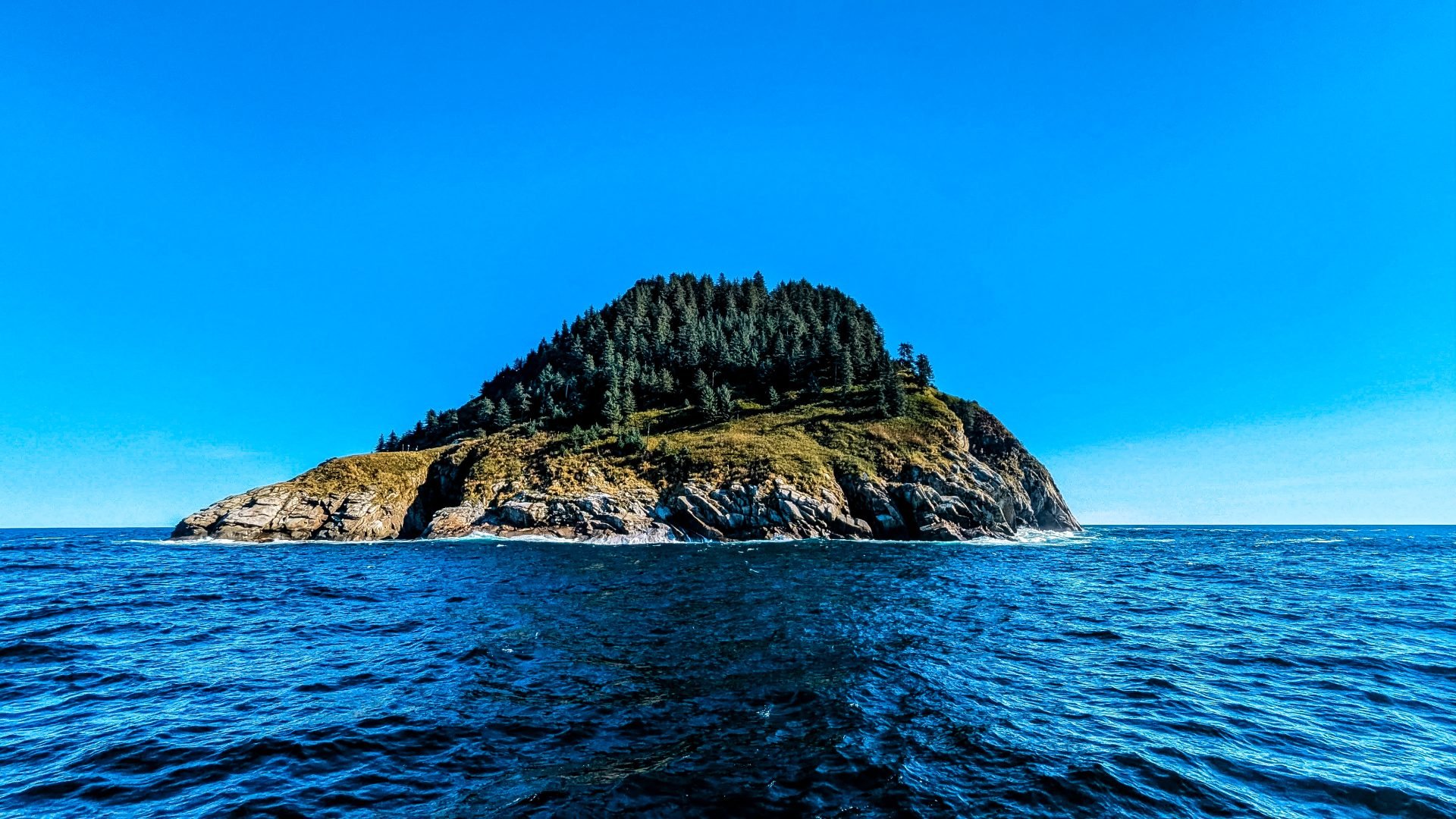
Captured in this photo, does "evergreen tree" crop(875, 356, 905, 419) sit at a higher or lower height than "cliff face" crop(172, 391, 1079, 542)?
higher

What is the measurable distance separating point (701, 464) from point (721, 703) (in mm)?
71045

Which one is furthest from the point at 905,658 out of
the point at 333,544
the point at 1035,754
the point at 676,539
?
the point at 333,544

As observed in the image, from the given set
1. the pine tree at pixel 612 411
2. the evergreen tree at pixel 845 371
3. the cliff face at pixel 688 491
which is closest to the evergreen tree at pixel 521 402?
the pine tree at pixel 612 411

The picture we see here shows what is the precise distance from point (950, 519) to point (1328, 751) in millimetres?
69401

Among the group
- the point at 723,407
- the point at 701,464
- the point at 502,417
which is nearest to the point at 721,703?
the point at 701,464

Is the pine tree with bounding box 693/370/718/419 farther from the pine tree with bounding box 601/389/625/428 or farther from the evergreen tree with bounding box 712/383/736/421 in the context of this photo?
the pine tree with bounding box 601/389/625/428

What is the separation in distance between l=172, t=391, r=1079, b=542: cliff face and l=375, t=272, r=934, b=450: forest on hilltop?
38.2 feet

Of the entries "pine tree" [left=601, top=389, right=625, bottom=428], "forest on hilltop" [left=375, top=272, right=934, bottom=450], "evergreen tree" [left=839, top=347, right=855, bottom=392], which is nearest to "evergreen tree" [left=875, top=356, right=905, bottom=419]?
"forest on hilltop" [left=375, top=272, right=934, bottom=450]

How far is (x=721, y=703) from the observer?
12.5 metres

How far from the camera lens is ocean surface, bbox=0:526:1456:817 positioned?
8.73 meters

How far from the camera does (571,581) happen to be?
31.3 m

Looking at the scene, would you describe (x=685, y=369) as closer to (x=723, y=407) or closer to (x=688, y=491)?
(x=723, y=407)

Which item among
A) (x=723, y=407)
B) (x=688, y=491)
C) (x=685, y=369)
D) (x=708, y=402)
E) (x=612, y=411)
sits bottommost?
(x=688, y=491)

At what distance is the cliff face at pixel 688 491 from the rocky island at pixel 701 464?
0.86 ft
